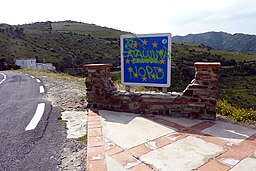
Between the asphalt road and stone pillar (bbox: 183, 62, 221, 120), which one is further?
stone pillar (bbox: 183, 62, 221, 120)

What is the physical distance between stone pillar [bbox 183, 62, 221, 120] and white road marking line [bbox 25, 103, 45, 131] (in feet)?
8.30

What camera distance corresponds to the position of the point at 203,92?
3586 millimetres

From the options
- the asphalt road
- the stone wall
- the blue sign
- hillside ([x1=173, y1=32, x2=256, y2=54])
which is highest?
hillside ([x1=173, y1=32, x2=256, y2=54])

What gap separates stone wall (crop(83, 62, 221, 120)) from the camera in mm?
3541

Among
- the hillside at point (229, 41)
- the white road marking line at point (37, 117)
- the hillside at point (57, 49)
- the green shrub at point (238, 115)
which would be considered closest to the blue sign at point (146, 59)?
the green shrub at point (238, 115)

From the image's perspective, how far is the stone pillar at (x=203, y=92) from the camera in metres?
3.49

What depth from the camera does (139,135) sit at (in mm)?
2957

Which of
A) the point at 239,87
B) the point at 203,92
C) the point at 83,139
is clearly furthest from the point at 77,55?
the point at 83,139

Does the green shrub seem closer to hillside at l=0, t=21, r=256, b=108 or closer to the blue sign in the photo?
the blue sign

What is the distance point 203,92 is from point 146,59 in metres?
1.16

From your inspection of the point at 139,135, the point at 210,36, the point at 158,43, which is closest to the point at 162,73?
the point at 158,43

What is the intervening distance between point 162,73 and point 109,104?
3.81 ft

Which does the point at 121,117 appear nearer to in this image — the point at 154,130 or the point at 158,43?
the point at 154,130

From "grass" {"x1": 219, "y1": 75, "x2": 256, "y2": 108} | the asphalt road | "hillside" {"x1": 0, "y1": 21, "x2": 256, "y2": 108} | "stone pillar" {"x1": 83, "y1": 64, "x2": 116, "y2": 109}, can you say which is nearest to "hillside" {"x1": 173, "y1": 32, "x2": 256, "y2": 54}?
"hillside" {"x1": 0, "y1": 21, "x2": 256, "y2": 108}
